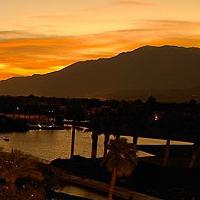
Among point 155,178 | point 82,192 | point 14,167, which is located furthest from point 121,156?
point 155,178

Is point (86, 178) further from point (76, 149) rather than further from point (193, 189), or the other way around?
point (76, 149)

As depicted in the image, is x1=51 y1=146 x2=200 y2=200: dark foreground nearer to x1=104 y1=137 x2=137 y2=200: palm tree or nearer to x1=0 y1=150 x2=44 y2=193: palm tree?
x1=104 y1=137 x2=137 y2=200: palm tree

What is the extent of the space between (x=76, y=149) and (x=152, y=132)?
30807mm

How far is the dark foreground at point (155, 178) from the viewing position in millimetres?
52250

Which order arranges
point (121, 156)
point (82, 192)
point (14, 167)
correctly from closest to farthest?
A: 1. point (14, 167)
2. point (121, 156)
3. point (82, 192)

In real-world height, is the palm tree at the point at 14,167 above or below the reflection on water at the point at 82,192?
above

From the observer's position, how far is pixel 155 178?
59844 millimetres

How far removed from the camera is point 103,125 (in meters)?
69.9

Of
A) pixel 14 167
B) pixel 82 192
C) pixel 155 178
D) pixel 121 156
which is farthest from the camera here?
pixel 155 178

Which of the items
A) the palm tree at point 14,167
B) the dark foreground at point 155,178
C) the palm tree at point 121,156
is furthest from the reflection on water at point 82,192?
the palm tree at point 14,167

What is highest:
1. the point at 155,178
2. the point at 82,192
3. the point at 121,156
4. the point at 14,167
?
the point at 14,167

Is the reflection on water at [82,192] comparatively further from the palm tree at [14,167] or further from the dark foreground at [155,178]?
the palm tree at [14,167]

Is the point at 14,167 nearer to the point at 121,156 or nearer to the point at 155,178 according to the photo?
the point at 121,156

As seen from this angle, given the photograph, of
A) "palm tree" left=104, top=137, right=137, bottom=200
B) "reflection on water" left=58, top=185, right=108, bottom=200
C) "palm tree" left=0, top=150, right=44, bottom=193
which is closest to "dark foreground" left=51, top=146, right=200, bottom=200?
"reflection on water" left=58, top=185, right=108, bottom=200
